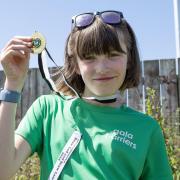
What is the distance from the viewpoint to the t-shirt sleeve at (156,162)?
231cm

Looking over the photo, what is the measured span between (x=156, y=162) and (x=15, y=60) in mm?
790

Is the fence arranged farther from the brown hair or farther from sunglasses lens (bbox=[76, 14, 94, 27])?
sunglasses lens (bbox=[76, 14, 94, 27])

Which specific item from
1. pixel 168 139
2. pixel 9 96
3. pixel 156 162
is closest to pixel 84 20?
pixel 9 96

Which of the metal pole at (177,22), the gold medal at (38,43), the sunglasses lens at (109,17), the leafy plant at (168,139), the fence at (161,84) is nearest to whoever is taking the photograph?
the gold medal at (38,43)

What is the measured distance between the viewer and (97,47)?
2.25 metres

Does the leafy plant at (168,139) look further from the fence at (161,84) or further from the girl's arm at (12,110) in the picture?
the girl's arm at (12,110)

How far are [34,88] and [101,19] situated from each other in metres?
4.21

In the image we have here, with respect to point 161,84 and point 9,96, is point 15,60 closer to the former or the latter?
point 9,96

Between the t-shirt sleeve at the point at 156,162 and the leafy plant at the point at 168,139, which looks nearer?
the t-shirt sleeve at the point at 156,162

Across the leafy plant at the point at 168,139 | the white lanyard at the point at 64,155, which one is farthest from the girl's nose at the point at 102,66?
the leafy plant at the point at 168,139

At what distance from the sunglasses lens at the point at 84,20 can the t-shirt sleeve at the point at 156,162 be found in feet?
1.90

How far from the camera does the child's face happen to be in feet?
7.32

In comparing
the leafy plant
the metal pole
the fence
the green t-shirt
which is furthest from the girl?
the fence

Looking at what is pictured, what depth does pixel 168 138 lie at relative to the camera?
400 cm
